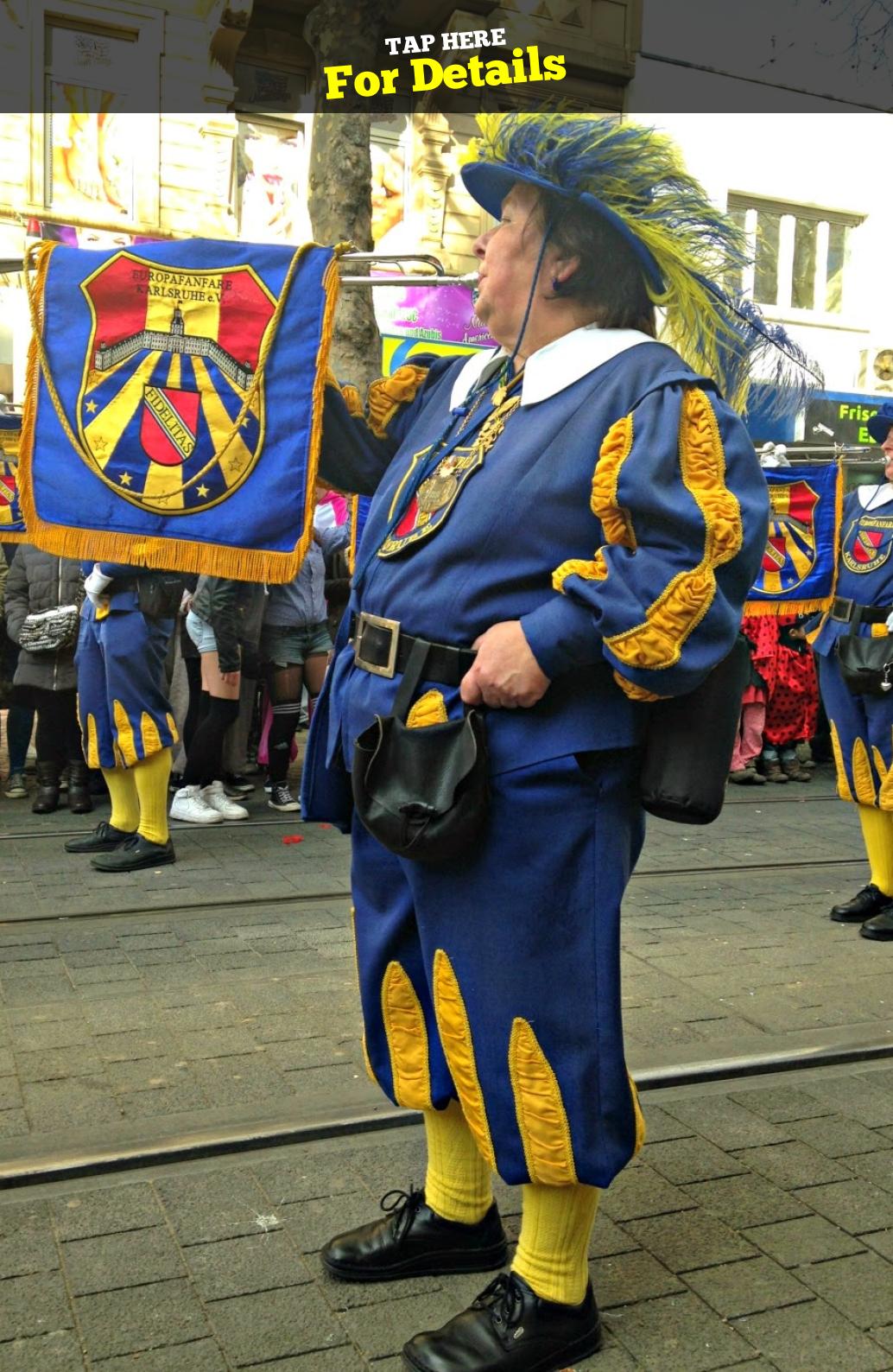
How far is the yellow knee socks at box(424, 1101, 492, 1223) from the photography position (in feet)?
8.95

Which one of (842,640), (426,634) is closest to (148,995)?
(426,634)

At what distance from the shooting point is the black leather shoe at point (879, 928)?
17.7 ft

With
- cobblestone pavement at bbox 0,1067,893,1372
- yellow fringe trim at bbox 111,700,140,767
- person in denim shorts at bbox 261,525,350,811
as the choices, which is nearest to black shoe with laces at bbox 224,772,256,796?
person in denim shorts at bbox 261,525,350,811

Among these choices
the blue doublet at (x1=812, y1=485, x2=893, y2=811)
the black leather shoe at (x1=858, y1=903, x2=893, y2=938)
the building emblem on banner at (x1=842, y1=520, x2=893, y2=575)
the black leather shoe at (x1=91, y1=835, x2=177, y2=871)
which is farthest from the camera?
the black leather shoe at (x1=91, y1=835, x2=177, y2=871)

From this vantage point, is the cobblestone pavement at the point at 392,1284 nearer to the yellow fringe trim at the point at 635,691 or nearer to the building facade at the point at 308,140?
the yellow fringe trim at the point at 635,691

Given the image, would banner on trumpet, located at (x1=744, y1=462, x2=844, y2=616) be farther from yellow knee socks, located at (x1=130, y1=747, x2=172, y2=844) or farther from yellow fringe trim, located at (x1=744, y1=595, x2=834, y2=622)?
yellow knee socks, located at (x1=130, y1=747, x2=172, y2=844)

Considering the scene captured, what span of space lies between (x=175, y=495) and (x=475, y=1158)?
5.23 feet

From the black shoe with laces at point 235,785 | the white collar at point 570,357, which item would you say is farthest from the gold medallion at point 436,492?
the black shoe with laces at point 235,785

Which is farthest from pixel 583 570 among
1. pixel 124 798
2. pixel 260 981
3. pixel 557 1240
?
pixel 124 798

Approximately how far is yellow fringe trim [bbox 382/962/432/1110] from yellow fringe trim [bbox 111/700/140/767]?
3.80 m

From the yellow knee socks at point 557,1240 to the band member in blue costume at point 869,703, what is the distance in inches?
131

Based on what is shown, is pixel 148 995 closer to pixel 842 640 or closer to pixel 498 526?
pixel 498 526

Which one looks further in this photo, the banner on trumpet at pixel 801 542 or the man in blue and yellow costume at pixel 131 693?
the banner on trumpet at pixel 801 542

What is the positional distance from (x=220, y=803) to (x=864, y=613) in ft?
11.7
